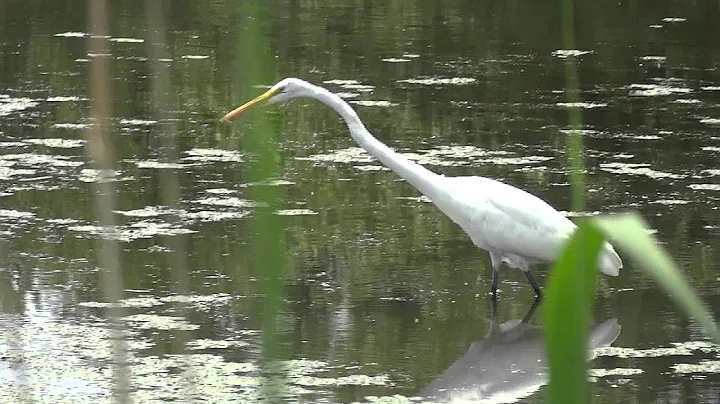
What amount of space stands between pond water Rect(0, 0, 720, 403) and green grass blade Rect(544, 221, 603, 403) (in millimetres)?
190

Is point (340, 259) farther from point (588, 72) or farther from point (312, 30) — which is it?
point (312, 30)

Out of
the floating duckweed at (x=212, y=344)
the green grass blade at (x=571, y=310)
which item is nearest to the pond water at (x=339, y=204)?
the floating duckweed at (x=212, y=344)

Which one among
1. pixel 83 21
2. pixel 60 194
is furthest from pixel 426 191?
pixel 83 21

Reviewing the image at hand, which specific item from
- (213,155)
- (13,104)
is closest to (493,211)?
(213,155)

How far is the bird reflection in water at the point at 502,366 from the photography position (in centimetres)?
376

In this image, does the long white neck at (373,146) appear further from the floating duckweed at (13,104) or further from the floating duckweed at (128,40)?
the floating duckweed at (128,40)

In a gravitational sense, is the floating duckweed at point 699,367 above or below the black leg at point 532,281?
below

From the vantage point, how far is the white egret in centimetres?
436

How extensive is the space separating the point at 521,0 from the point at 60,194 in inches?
291

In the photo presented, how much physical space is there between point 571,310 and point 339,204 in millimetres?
5124

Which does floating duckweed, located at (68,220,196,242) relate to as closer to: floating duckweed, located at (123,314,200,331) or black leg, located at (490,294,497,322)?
floating duckweed, located at (123,314,200,331)

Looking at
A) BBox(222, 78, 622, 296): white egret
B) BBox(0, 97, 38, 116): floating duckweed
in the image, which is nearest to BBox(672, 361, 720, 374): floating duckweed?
BBox(222, 78, 622, 296): white egret

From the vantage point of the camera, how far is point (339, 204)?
585 centimetres

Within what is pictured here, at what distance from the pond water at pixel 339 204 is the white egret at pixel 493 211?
24cm
